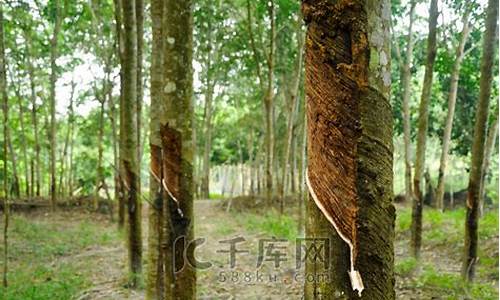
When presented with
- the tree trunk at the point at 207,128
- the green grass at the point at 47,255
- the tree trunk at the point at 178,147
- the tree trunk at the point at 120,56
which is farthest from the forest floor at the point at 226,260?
the tree trunk at the point at 207,128

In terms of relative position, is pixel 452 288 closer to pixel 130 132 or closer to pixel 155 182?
pixel 155 182

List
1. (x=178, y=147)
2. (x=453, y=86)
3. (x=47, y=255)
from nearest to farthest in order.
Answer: (x=178, y=147)
(x=47, y=255)
(x=453, y=86)

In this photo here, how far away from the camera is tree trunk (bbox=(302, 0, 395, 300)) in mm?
1424

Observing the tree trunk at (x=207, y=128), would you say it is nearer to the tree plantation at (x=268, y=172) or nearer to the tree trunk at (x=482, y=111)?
the tree plantation at (x=268, y=172)

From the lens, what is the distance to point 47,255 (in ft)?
29.3

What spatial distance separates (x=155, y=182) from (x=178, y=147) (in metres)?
0.92

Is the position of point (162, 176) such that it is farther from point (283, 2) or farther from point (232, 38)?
point (232, 38)

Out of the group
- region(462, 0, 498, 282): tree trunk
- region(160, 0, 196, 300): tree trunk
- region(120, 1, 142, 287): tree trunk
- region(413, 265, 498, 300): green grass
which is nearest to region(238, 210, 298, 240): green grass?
region(413, 265, 498, 300): green grass

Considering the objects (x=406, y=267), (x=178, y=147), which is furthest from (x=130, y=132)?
(x=406, y=267)

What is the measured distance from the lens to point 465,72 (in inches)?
457

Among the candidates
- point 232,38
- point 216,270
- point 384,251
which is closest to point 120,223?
point 216,270

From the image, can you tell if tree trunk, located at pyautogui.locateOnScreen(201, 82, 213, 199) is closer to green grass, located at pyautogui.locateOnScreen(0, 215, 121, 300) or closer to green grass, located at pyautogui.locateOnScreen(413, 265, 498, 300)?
green grass, located at pyautogui.locateOnScreen(0, 215, 121, 300)

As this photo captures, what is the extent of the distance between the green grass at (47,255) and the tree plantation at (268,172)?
46mm

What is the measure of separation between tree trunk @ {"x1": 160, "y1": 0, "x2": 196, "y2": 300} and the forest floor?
94.8 inches
